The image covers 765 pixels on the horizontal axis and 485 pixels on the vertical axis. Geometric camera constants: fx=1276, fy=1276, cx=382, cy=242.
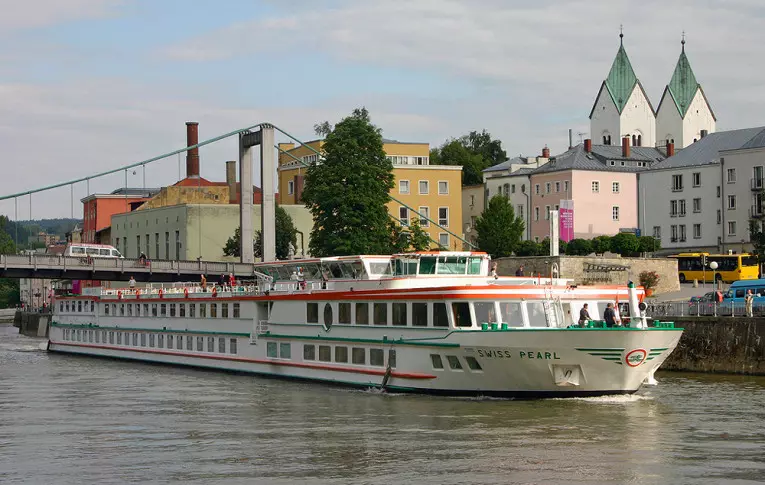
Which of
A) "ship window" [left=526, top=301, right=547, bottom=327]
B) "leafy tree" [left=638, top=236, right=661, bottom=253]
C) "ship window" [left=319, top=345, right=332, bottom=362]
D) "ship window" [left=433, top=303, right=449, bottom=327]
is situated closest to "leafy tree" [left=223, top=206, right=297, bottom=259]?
"leafy tree" [left=638, top=236, right=661, bottom=253]

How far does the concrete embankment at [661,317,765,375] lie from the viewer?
140ft

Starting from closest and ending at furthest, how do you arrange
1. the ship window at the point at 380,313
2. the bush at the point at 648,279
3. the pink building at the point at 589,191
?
the ship window at the point at 380,313, the bush at the point at 648,279, the pink building at the point at 589,191

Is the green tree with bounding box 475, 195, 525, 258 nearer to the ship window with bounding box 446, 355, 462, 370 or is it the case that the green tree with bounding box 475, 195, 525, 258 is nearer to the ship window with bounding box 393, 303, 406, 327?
the ship window with bounding box 393, 303, 406, 327

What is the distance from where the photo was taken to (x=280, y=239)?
8469 cm

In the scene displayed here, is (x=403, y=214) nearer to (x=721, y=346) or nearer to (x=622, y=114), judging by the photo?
(x=622, y=114)

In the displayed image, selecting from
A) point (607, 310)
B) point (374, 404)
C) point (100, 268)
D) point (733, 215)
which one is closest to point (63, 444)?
point (374, 404)

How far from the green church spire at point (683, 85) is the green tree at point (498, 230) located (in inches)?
1719

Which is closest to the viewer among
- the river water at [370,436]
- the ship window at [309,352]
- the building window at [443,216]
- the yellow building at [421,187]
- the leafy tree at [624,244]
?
the river water at [370,436]

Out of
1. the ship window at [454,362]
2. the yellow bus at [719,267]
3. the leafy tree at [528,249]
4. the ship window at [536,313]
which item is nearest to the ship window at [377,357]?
the ship window at [454,362]

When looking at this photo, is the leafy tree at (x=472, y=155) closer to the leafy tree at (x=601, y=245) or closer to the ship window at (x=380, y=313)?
the leafy tree at (x=601, y=245)

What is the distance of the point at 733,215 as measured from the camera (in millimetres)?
88688

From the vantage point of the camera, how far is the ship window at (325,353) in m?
39.3

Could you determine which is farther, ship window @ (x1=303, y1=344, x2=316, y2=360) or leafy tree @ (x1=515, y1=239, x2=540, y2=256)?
leafy tree @ (x1=515, y1=239, x2=540, y2=256)

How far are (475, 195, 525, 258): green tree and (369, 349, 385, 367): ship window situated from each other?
2125 inches
